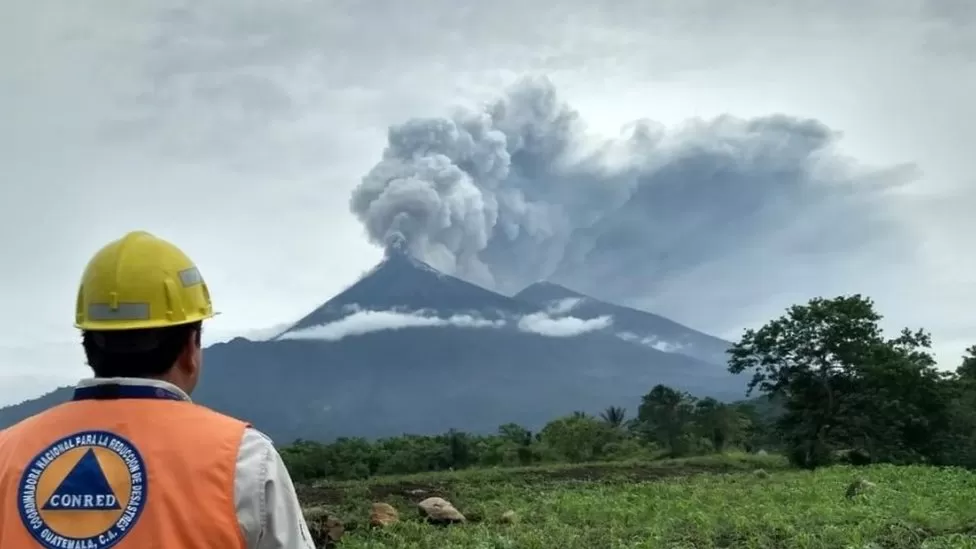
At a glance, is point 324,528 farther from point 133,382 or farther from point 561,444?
point 561,444

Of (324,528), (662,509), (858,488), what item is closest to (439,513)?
(324,528)

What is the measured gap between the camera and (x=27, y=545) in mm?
1591

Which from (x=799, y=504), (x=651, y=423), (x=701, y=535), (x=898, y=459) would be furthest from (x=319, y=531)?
(x=651, y=423)

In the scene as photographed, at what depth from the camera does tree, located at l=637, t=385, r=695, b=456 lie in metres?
32.7

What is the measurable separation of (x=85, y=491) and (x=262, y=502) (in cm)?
30


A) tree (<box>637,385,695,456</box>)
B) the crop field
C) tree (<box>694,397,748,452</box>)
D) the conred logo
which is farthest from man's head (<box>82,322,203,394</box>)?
tree (<box>637,385,695,456</box>)

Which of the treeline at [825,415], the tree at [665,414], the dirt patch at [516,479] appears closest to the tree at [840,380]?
the treeline at [825,415]

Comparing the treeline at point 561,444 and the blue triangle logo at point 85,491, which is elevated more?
the blue triangle logo at point 85,491

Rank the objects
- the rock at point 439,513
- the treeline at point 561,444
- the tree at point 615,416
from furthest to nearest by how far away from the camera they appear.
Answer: the tree at point 615,416 → the treeline at point 561,444 → the rock at point 439,513

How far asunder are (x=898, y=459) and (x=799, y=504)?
1200cm

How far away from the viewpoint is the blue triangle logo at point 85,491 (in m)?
1.58

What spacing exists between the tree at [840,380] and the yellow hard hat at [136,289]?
22321mm

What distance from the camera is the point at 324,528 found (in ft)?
32.6

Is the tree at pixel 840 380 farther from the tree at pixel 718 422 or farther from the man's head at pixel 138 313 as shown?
the man's head at pixel 138 313
